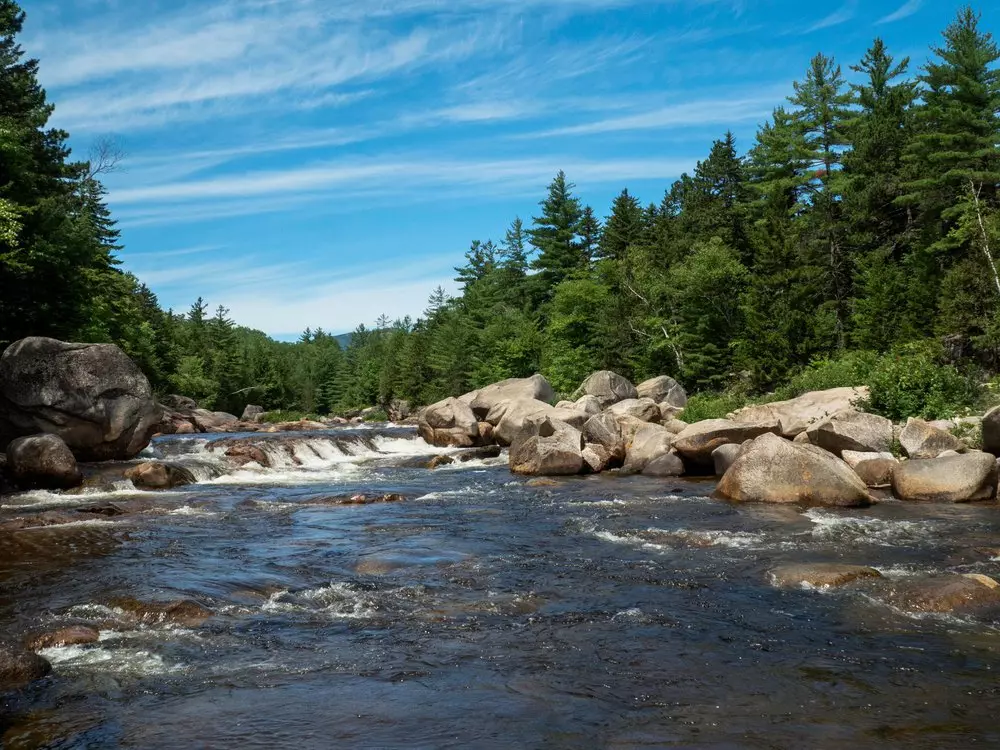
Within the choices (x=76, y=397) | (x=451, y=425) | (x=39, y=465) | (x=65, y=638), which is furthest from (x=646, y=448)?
(x=65, y=638)

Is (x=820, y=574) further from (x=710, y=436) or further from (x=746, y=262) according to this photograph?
(x=746, y=262)

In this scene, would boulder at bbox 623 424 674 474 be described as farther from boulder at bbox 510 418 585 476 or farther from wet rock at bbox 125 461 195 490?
wet rock at bbox 125 461 195 490

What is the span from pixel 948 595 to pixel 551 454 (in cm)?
1437

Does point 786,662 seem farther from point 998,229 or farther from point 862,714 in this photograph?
point 998,229

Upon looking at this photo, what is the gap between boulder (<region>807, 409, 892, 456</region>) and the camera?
18141mm

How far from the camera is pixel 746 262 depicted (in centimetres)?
4575

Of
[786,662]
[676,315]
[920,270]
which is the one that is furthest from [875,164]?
[786,662]

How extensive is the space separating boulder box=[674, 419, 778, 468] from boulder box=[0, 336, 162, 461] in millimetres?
15956

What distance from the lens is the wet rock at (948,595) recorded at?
8.09 m

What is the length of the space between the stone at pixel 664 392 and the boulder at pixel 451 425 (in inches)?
365

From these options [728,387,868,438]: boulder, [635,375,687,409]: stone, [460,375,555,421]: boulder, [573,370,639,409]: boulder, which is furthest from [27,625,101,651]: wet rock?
[635,375,687,409]: stone

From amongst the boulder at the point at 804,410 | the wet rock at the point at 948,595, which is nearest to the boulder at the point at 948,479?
the boulder at the point at 804,410

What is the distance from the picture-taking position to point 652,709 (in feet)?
19.0

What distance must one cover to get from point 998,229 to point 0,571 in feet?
96.2
